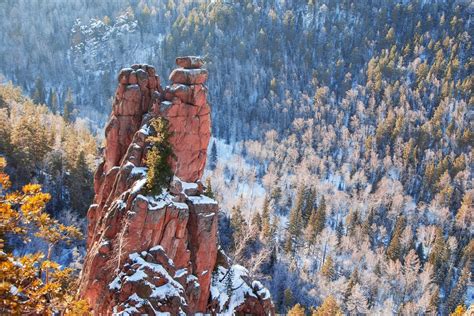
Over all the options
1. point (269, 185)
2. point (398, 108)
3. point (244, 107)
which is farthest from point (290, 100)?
point (269, 185)

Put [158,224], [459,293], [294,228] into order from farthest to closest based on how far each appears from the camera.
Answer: [294,228], [459,293], [158,224]

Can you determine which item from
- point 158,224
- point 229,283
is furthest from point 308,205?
point 158,224

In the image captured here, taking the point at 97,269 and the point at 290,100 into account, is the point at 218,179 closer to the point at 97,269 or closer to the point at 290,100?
the point at 290,100

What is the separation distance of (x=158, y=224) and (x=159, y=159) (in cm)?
398

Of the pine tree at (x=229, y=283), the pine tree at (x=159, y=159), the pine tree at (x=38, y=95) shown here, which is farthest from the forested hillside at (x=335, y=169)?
the pine tree at (x=159, y=159)

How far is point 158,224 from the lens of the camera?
2542 centimetres

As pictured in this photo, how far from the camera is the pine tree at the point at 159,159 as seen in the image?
25656mm

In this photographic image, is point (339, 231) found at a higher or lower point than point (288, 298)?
lower

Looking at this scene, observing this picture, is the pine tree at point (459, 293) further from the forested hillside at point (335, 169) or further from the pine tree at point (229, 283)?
the pine tree at point (229, 283)

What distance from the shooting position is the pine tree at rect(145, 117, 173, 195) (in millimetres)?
25656

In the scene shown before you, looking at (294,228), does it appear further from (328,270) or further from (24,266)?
(24,266)

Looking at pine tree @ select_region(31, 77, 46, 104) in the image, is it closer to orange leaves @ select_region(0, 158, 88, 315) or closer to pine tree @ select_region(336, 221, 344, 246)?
pine tree @ select_region(336, 221, 344, 246)

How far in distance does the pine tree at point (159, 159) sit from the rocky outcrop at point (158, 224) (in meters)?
0.46

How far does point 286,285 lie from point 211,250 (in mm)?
58980
